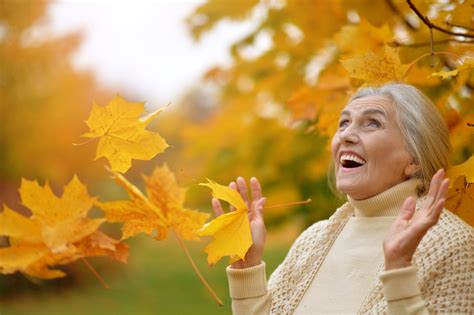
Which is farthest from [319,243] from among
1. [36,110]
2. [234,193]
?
[36,110]

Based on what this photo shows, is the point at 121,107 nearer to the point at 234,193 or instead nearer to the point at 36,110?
the point at 234,193

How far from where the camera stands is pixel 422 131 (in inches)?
71.6

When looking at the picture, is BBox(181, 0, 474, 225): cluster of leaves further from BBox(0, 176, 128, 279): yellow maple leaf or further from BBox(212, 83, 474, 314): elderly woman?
BBox(0, 176, 128, 279): yellow maple leaf

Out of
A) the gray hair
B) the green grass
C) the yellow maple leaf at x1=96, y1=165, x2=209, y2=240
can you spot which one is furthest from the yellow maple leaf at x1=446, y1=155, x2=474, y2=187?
the green grass

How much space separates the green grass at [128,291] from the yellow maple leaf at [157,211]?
5323mm

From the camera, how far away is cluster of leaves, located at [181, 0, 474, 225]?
6.40ft

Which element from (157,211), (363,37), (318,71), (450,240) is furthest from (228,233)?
(318,71)

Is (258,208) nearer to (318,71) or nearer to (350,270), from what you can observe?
(350,270)

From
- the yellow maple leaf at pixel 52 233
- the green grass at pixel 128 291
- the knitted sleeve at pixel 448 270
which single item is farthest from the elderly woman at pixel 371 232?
the green grass at pixel 128 291

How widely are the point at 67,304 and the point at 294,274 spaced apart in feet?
24.3

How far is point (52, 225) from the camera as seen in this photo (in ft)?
6.38

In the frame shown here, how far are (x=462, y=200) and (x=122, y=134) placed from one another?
0.95 meters

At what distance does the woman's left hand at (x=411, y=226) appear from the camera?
1396 mm

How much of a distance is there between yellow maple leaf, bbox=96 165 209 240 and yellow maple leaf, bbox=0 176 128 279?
0.25 feet
